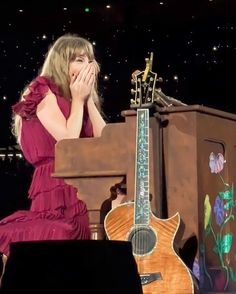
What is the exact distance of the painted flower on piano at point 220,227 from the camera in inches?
86.5

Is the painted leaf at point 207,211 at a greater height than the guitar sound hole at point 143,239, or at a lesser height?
greater

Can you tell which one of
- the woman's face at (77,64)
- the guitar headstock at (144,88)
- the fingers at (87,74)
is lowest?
the guitar headstock at (144,88)

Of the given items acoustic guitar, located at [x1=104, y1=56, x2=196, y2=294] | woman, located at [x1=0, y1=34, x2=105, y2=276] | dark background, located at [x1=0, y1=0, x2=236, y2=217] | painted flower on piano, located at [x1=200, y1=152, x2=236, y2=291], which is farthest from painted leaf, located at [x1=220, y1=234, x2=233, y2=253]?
dark background, located at [x1=0, y1=0, x2=236, y2=217]

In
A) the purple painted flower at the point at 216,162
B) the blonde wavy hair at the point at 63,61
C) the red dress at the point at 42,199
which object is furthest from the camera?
the blonde wavy hair at the point at 63,61

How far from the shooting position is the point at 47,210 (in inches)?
99.7

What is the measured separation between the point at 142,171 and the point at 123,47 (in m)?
3.01

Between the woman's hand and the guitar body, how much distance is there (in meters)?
0.64

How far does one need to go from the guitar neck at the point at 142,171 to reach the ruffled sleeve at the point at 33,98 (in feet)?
1.90

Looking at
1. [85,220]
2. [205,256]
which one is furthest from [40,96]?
[205,256]

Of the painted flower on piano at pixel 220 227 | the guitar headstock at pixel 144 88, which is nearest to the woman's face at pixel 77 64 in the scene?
the guitar headstock at pixel 144 88

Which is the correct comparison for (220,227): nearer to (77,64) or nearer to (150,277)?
(150,277)

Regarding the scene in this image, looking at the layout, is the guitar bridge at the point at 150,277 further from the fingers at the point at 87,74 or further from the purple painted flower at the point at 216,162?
the fingers at the point at 87,74

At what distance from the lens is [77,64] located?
2756mm

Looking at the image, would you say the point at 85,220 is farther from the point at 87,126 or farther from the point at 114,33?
the point at 114,33
